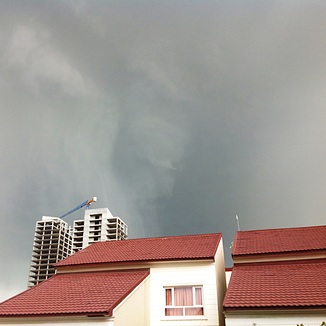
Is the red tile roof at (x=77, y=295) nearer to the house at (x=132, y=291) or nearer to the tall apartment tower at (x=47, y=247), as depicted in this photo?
the house at (x=132, y=291)

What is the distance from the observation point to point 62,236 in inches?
6142

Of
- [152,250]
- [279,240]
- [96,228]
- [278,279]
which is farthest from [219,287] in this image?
[96,228]

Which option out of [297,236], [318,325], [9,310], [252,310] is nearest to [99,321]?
[9,310]

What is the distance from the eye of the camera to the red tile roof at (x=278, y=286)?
12.2 meters

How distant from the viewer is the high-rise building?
149 meters

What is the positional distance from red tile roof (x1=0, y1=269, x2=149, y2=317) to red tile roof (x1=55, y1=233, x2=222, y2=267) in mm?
962

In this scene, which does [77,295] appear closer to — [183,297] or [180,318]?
[180,318]

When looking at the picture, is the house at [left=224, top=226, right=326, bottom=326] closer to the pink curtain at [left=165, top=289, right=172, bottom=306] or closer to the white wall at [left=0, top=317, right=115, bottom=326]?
the pink curtain at [left=165, top=289, right=172, bottom=306]

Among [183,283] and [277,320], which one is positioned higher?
[183,283]

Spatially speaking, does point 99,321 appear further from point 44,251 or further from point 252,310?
point 44,251

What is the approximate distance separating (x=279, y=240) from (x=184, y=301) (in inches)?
286

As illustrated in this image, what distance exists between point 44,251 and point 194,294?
502ft

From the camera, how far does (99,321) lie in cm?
1280

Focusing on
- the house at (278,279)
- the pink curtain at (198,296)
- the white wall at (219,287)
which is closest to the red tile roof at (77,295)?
the pink curtain at (198,296)
